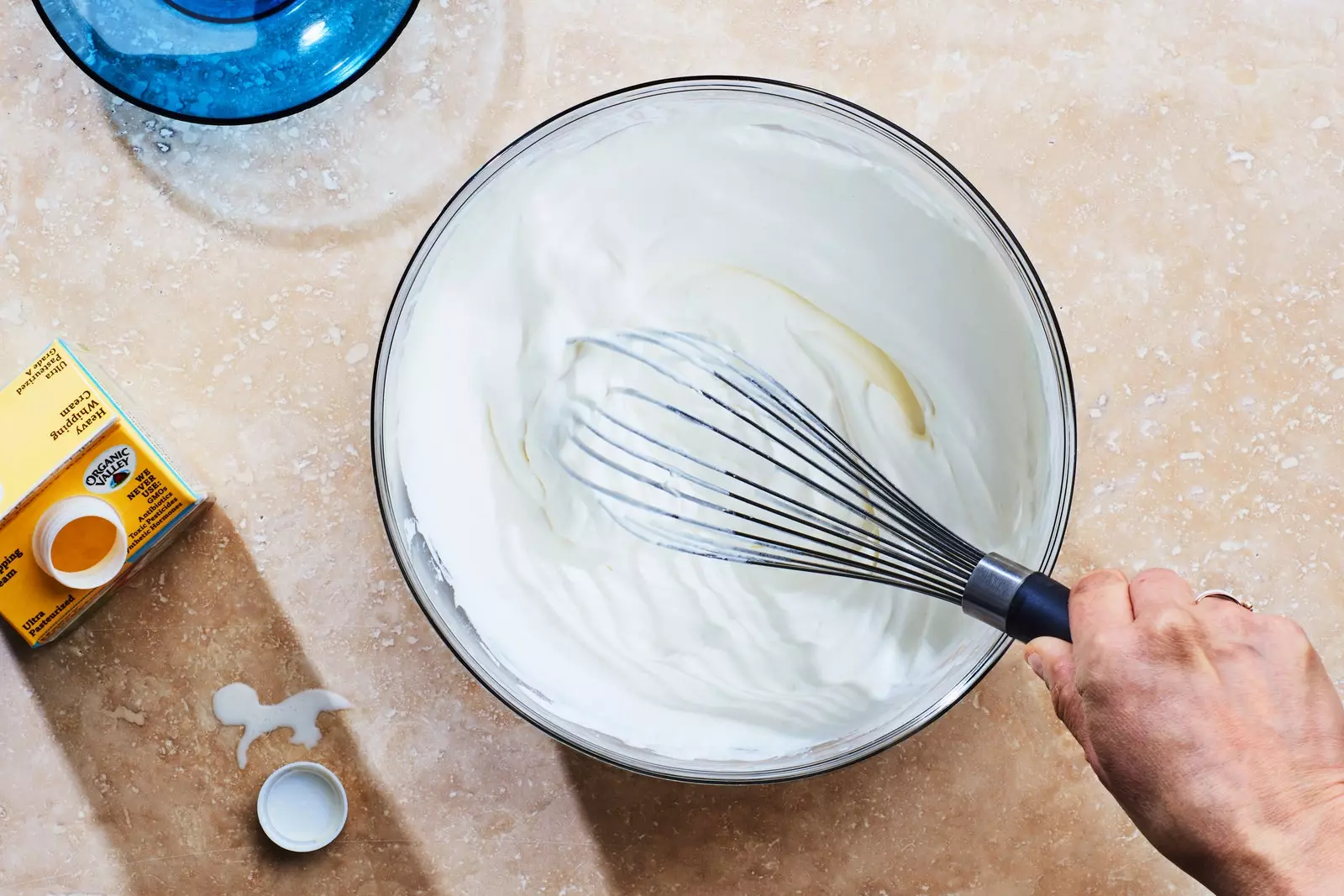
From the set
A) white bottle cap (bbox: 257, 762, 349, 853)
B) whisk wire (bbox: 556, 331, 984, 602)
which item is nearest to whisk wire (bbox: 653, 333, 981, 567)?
whisk wire (bbox: 556, 331, 984, 602)

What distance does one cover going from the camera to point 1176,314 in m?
0.89

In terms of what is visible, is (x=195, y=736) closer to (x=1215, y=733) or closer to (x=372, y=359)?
(x=372, y=359)

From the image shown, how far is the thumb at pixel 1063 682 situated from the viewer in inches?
24.6

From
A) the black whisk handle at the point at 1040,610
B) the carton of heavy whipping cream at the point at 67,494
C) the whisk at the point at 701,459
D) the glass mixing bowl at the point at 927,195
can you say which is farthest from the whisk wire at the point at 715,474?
the carton of heavy whipping cream at the point at 67,494

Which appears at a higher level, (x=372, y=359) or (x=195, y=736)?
(x=372, y=359)

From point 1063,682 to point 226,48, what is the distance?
81cm

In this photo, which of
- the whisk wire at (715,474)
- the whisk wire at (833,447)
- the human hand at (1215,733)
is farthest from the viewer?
the whisk wire at (715,474)

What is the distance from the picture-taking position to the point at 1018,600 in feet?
2.01

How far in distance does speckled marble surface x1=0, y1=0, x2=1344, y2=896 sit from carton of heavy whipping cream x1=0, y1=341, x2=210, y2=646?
0.07 meters

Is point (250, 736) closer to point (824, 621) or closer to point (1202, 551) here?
point (824, 621)

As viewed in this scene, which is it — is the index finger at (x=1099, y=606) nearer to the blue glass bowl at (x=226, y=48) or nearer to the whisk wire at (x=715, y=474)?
the whisk wire at (x=715, y=474)

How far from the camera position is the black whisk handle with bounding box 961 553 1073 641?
2.01 feet

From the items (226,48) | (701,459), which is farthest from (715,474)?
(226,48)


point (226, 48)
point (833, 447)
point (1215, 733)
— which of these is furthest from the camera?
point (226, 48)
